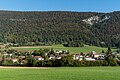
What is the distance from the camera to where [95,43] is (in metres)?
132

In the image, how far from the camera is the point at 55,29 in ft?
538

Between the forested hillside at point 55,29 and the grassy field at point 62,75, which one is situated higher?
the forested hillside at point 55,29

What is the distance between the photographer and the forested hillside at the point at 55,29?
134 meters

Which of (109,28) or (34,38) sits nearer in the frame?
(34,38)

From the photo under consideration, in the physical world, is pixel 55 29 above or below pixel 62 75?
above

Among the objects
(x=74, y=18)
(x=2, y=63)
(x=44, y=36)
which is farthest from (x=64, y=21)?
(x=2, y=63)

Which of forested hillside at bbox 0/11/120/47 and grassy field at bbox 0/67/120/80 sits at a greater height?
forested hillside at bbox 0/11/120/47

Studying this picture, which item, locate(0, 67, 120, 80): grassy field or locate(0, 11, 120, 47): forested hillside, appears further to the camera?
locate(0, 11, 120, 47): forested hillside

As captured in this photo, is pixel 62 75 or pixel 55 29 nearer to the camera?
pixel 62 75

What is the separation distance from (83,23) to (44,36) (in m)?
48.5

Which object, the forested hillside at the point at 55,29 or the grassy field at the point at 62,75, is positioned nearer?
the grassy field at the point at 62,75

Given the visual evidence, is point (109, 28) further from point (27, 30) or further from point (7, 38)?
point (7, 38)

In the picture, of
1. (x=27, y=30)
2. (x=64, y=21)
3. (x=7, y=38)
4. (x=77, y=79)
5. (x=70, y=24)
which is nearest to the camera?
(x=77, y=79)

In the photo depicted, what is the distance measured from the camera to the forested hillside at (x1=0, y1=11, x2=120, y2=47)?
5276 inches
